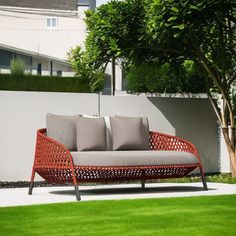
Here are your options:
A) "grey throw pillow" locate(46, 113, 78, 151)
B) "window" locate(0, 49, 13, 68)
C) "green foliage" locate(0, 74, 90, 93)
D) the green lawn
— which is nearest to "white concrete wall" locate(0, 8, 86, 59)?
"window" locate(0, 49, 13, 68)

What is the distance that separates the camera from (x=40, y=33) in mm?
31859

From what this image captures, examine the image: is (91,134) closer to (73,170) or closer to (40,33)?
(73,170)

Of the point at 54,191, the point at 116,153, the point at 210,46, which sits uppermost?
the point at 210,46

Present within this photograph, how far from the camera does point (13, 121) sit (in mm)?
10406

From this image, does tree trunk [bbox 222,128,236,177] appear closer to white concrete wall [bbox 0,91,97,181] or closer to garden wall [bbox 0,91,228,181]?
garden wall [bbox 0,91,228,181]

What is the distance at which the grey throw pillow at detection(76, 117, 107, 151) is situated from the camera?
880 centimetres

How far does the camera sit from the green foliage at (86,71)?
11.9 meters

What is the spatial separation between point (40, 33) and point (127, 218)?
2653 cm

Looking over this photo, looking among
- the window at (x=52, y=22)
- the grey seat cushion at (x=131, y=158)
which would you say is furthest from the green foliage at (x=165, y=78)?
the window at (x=52, y=22)

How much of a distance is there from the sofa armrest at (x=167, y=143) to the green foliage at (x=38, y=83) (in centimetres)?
1392

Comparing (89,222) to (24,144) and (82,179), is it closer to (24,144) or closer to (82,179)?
(82,179)

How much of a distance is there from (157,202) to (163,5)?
3316mm

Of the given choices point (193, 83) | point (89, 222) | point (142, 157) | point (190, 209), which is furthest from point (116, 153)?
point (193, 83)

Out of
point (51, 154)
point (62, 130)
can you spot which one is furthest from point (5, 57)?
point (51, 154)
